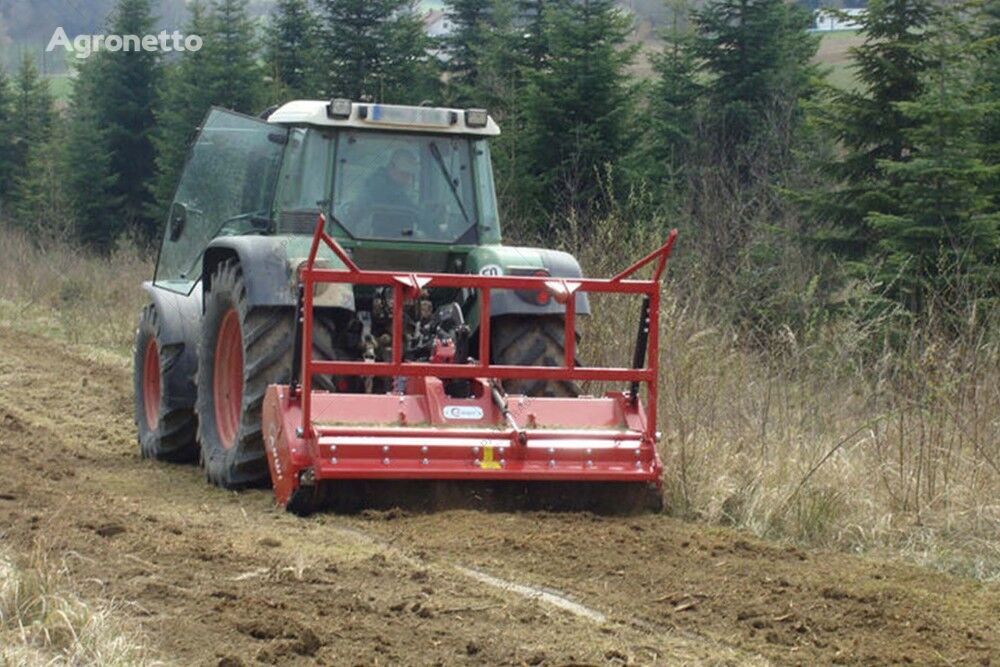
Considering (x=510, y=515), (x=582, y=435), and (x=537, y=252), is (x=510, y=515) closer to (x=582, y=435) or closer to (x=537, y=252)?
(x=582, y=435)

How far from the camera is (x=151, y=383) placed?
10.9 m

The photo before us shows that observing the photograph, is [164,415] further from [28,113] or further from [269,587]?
[28,113]

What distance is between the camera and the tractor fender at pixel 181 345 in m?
10.1

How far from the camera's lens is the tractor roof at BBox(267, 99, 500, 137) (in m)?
9.27

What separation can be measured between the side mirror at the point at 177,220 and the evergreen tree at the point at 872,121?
7.29 metres

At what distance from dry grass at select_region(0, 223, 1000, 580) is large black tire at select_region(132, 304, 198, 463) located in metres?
3.04

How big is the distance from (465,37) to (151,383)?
17.1 metres

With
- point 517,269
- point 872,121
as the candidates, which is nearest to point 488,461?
point 517,269

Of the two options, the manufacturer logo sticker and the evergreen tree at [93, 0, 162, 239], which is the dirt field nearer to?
the manufacturer logo sticker

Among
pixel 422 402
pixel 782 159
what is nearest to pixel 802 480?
pixel 422 402

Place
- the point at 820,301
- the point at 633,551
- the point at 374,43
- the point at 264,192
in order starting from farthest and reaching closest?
the point at 374,43, the point at 820,301, the point at 264,192, the point at 633,551

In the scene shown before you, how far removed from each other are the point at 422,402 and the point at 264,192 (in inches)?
87.9

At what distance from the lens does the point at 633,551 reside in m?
6.89

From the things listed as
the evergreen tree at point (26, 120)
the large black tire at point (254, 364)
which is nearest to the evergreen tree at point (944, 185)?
the large black tire at point (254, 364)
